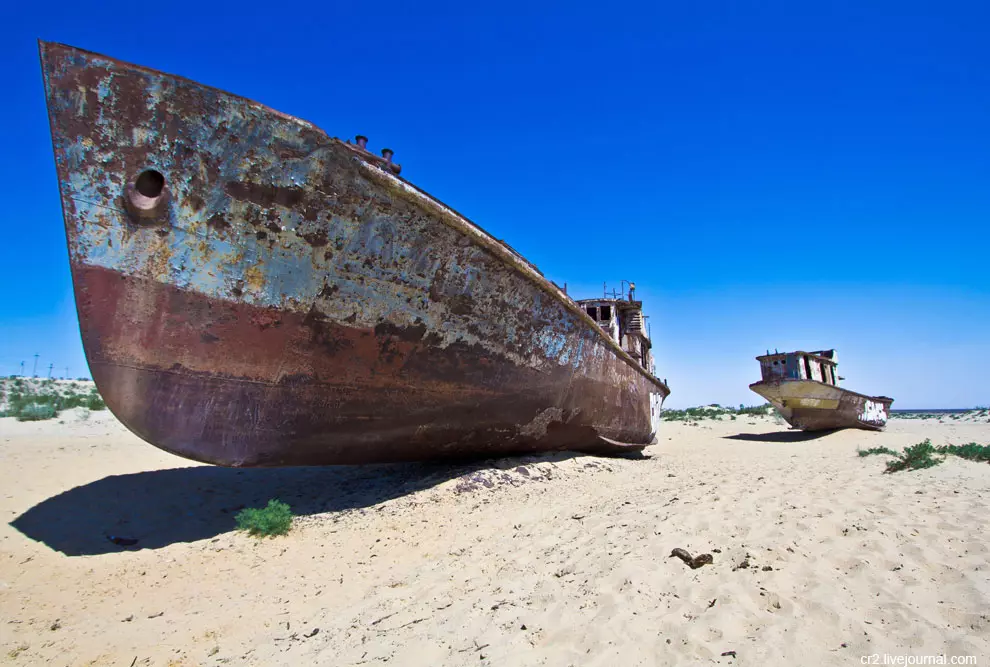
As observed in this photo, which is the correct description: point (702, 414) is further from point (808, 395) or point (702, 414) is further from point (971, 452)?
point (971, 452)

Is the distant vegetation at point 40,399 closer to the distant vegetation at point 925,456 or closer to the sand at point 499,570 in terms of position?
the sand at point 499,570

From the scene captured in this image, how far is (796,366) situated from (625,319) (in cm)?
646

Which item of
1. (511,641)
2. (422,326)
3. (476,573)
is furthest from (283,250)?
(511,641)

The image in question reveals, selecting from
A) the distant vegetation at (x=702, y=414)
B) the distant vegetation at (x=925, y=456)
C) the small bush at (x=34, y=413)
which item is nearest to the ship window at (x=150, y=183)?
the distant vegetation at (x=925, y=456)

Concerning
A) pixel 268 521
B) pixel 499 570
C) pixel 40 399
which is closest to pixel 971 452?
pixel 499 570

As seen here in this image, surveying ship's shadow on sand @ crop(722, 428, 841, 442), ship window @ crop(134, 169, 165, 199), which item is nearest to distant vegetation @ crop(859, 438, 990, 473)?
ship's shadow on sand @ crop(722, 428, 841, 442)

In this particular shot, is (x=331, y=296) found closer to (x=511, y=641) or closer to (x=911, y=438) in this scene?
(x=511, y=641)

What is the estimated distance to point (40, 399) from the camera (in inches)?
591

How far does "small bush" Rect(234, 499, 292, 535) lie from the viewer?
390 centimetres

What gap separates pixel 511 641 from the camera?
2078 millimetres

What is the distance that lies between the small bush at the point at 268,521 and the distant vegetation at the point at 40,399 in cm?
1004

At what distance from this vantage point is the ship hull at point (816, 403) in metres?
13.0

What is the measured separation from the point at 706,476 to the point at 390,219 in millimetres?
4786

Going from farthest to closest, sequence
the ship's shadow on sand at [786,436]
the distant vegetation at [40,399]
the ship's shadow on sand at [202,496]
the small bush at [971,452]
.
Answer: the ship's shadow on sand at [786,436]
the distant vegetation at [40,399]
the small bush at [971,452]
the ship's shadow on sand at [202,496]
